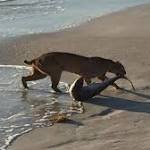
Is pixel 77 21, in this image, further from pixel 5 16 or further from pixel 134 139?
pixel 134 139

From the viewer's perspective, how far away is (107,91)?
34.6ft

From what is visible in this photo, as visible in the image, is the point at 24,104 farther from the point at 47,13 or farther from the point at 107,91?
the point at 47,13

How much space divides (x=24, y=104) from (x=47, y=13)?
1022cm

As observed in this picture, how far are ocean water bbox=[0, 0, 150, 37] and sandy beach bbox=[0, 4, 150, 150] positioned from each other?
738mm

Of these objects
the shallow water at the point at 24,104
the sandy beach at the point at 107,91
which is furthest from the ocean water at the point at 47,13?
the shallow water at the point at 24,104

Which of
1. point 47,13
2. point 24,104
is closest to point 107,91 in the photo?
point 24,104

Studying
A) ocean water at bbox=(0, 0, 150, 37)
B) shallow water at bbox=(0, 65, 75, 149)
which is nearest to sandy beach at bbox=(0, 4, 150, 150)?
shallow water at bbox=(0, 65, 75, 149)

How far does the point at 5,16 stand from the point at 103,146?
12919 mm

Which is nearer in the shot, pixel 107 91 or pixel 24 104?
pixel 24 104

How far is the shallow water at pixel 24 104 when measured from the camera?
8789mm

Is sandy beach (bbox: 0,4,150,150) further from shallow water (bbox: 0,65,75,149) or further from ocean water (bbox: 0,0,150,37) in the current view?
ocean water (bbox: 0,0,150,37)

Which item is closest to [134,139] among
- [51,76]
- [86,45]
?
[51,76]

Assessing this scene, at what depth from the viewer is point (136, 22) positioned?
17609 millimetres

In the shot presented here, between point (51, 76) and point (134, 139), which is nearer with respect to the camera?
point (134, 139)
